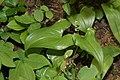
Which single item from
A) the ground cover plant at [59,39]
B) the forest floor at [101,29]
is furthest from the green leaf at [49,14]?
the forest floor at [101,29]

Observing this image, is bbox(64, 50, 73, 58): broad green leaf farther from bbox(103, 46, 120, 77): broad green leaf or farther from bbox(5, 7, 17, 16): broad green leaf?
bbox(5, 7, 17, 16): broad green leaf

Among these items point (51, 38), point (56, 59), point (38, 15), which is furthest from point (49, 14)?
point (56, 59)

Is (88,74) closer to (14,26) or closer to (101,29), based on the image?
(101,29)

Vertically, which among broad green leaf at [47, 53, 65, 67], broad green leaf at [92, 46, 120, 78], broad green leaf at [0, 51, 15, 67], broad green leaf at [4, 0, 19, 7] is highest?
broad green leaf at [4, 0, 19, 7]

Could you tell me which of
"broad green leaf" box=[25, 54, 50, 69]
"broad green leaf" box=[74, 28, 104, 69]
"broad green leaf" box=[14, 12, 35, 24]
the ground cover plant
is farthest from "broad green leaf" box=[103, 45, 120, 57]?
"broad green leaf" box=[14, 12, 35, 24]

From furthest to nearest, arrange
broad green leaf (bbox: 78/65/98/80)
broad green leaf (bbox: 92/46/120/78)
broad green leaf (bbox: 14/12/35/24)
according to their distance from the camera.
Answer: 1. broad green leaf (bbox: 14/12/35/24)
2. broad green leaf (bbox: 92/46/120/78)
3. broad green leaf (bbox: 78/65/98/80)

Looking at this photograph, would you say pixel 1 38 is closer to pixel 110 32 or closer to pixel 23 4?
pixel 23 4

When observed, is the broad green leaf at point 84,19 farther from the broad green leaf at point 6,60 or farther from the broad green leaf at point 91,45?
the broad green leaf at point 6,60

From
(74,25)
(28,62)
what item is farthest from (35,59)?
(74,25)
